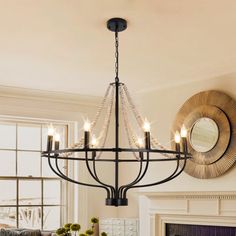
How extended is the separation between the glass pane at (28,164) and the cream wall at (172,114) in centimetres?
127

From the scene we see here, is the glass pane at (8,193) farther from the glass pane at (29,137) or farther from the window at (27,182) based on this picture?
the glass pane at (29,137)

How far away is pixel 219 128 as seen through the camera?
4945 millimetres

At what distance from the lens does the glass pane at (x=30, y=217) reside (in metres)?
5.62

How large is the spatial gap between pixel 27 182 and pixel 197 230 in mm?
1955

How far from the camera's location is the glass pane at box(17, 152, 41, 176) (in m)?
5.72

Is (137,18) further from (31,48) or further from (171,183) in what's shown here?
(171,183)

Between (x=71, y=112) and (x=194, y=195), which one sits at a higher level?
(x=71, y=112)

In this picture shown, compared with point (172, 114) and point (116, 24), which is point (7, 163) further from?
point (116, 24)

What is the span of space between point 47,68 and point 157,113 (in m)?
1.56

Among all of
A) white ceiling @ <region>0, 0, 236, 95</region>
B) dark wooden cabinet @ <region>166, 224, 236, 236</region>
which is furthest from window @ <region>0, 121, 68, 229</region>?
dark wooden cabinet @ <region>166, 224, 236, 236</region>

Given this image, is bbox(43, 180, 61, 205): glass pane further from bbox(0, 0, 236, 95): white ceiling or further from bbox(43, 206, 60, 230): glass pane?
bbox(0, 0, 236, 95): white ceiling

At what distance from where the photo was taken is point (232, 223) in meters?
4.77

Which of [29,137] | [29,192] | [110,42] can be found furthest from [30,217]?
[110,42]

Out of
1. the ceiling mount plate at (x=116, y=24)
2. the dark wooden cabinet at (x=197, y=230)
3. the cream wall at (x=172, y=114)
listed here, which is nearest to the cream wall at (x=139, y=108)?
the cream wall at (x=172, y=114)
